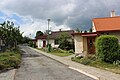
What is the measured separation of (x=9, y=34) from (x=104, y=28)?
18151 millimetres

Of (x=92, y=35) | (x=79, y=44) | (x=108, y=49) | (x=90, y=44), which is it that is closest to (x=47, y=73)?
(x=108, y=49)

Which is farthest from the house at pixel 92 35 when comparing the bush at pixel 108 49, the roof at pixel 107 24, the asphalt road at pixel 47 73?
the asphalt road at pixel 47 73

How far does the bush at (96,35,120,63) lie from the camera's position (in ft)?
71.1

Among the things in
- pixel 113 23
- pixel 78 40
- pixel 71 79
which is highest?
pixel 113 23

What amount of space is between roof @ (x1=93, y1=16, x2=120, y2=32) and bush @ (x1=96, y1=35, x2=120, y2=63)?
26.3 feet

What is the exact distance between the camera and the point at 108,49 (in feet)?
71.5

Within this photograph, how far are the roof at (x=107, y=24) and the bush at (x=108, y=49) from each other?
8017 millimetres

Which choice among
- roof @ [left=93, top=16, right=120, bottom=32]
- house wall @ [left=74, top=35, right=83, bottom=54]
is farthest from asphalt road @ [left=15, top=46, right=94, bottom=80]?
roof @ [left=93, top=16, right=120, bottom=32]

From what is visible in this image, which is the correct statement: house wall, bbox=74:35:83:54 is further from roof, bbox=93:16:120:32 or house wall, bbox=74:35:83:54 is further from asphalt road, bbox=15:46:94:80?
asphalt road, bbox=15:46:94:80

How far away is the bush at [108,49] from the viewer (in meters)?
21.7

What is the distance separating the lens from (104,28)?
1247 inches

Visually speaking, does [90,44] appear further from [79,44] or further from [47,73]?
[47,73]

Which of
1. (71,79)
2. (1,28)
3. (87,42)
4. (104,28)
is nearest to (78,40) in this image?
(87,42)

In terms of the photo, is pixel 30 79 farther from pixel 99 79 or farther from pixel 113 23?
pixel 113 23
